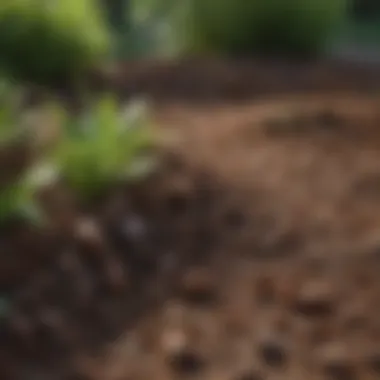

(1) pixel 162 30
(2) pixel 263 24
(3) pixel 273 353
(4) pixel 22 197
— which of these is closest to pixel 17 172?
(4) pixel 22 197

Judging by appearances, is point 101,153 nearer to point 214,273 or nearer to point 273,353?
point 214,273

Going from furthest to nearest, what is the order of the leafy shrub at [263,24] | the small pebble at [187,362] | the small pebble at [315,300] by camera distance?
the leafy shrub at [263,24]
the small pebble at [315,300]
the small pebble at [187,362]

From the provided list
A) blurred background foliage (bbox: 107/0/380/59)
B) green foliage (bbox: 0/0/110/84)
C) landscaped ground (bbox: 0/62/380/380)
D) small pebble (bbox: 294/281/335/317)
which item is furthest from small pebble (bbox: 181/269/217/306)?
blurred background foliage (bbox: 107/0/380/59)

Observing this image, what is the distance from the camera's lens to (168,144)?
3434 mm

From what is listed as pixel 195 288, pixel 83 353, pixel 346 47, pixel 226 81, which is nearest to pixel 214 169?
pixel 195 288

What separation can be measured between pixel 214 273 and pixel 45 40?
2.73 meters

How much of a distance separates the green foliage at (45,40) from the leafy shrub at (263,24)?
1.58m

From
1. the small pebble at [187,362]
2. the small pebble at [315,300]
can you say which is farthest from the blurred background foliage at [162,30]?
the small pebble at [187,362]

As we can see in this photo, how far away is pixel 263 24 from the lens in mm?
6488

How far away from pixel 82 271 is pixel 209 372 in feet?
1.73

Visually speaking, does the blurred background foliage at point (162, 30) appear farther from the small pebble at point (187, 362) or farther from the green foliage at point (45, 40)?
the small pebble at point (187, 362)

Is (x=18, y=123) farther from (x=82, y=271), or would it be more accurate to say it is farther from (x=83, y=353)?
(x=83, y=353)

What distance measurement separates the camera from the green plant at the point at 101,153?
2.80 m

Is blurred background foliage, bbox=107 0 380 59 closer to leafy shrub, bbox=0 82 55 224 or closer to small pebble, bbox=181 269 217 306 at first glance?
leafy shrub, bbox=0 82 55 224
